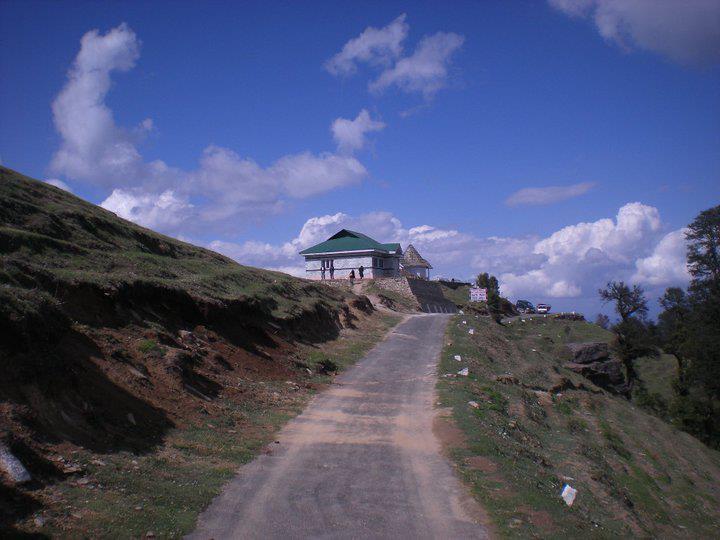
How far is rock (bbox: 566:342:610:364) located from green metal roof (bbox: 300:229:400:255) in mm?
21792

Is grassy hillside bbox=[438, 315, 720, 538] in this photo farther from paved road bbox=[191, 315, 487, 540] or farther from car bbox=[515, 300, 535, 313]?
car bbox=[515, 300, 535, 313]

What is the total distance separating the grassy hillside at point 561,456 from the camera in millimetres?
9570

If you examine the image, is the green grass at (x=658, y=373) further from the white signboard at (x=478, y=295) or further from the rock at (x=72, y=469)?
the rock at (x=72, y=469)

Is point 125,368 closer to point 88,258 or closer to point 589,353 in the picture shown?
point 88,258

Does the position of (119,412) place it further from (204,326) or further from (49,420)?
(204,326)

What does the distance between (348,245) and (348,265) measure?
2364 millimetres

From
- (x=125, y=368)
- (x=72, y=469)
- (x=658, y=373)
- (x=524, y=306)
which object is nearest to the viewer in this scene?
(x=72, y=469)

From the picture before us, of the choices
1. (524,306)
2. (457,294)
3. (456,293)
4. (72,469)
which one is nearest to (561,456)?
(72,469)

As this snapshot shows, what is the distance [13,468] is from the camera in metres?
6.91

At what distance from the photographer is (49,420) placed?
28.3 ft

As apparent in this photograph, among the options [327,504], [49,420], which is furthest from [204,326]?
[327,504]

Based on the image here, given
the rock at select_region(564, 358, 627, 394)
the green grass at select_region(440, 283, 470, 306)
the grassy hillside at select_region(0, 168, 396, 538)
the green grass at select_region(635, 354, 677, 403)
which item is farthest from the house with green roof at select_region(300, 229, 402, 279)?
the grassy hillside at select_region(0, 168, 396, 538)

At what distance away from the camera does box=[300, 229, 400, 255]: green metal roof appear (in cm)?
5628

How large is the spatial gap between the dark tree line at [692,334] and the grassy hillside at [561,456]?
4.68 m
